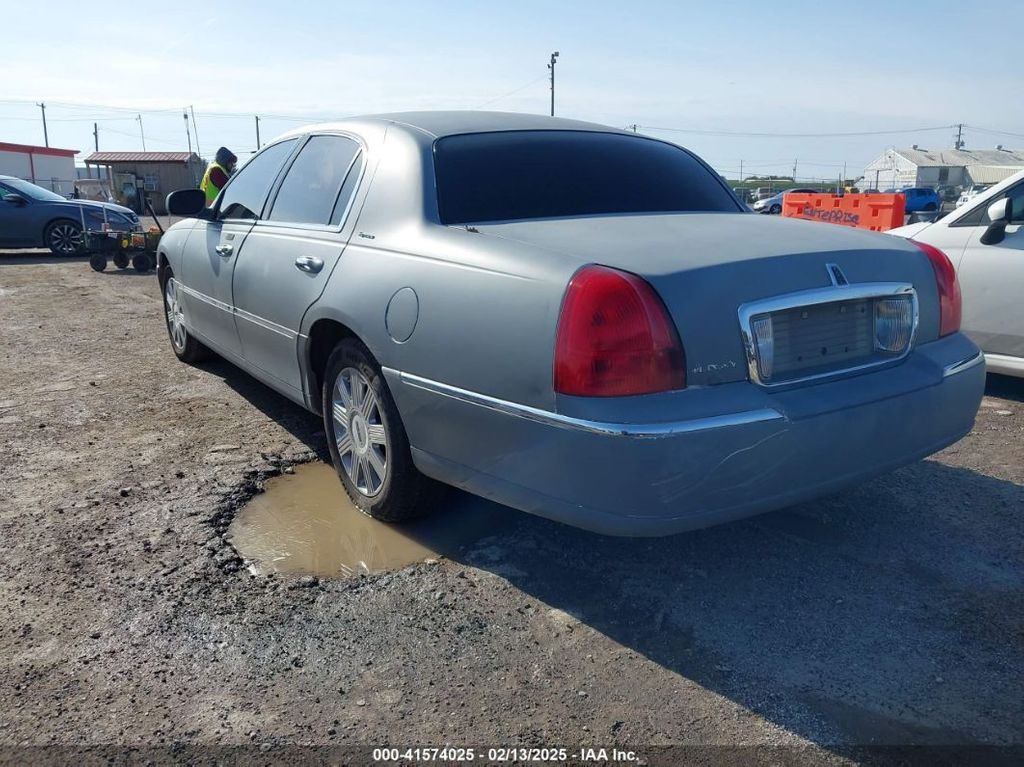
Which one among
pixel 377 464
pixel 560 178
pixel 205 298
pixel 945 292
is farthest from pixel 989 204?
pixel 205 298

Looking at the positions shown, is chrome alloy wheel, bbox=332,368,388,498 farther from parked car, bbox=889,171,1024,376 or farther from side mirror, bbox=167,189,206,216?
parked car, bbox=889,171,1024,376

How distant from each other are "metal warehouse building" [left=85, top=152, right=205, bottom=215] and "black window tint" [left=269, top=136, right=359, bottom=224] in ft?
136

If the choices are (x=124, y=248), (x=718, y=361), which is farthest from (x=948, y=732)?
(x=124, y=248)

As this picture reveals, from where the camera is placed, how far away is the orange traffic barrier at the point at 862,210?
1348 cm

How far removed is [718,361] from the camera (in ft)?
8.18

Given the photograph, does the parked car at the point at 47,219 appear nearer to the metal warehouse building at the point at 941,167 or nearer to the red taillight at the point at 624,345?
the red taillight at the point at 624,345

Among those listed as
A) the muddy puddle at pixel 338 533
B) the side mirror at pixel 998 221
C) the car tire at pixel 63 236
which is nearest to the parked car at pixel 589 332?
the muddy puddle at pixel 338 533

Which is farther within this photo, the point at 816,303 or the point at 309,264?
the point at 309,264

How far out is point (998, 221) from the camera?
5.32m

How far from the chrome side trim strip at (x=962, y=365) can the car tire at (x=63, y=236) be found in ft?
49.7

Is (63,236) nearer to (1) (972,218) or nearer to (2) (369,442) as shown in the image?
(2) (369,442)

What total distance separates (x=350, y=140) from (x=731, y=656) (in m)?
2.73

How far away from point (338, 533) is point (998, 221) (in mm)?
4462

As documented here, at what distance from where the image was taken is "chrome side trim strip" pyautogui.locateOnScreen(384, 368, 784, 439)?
2367 mm
